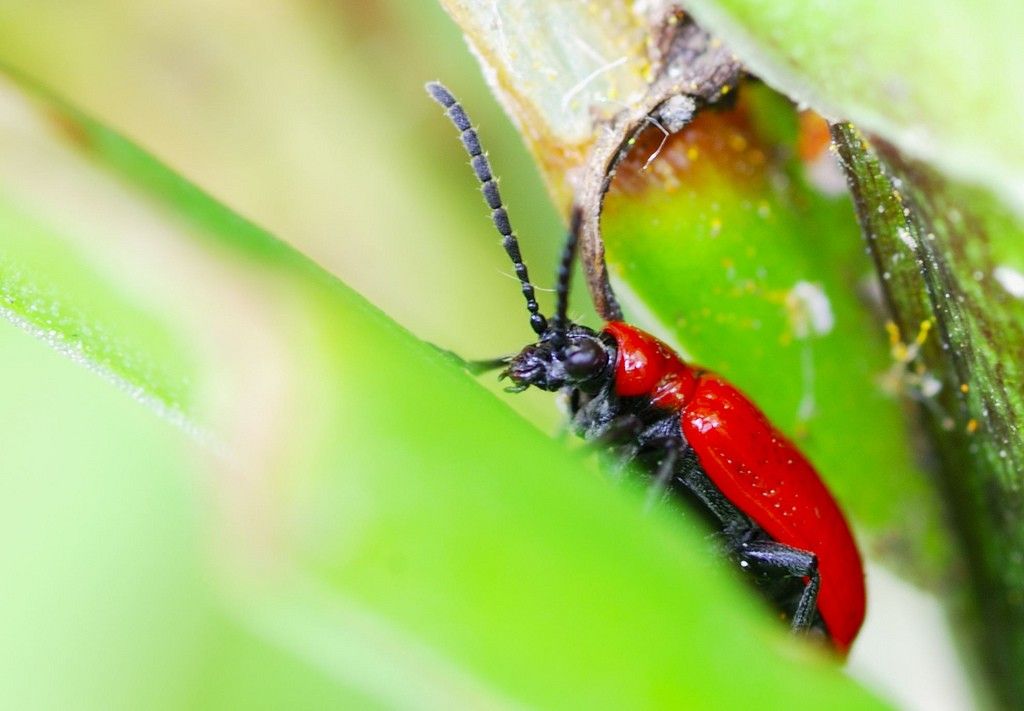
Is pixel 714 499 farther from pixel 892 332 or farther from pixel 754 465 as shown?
pixel 892 332

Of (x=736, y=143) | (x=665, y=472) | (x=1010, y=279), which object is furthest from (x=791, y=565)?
(x=1010, y=279)

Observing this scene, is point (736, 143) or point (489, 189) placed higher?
point (736, 143)

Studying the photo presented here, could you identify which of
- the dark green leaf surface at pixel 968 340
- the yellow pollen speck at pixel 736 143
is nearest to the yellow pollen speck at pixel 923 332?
the dark green leaf surface at pixel 968 340

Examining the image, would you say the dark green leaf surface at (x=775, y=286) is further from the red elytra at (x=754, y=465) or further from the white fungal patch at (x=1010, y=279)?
the white fungal patch at (x=1010, y=279)

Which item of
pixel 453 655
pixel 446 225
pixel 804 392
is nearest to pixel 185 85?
pixel 446 225

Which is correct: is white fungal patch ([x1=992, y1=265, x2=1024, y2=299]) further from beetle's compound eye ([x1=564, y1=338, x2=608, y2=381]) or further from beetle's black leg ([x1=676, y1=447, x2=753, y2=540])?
beetle's black leg ([x1=676, y1=447, x2=753, y2=540])

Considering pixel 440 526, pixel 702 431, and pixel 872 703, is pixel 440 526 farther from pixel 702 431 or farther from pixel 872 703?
pixel 702 431

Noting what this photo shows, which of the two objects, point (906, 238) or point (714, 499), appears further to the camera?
point (714, 499)

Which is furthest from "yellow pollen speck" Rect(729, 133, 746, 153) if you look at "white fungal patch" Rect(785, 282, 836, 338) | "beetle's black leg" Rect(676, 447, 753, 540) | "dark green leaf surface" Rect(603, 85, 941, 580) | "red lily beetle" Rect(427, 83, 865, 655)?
"beetle's black leg" Rect(676, 447, 753, 540)
